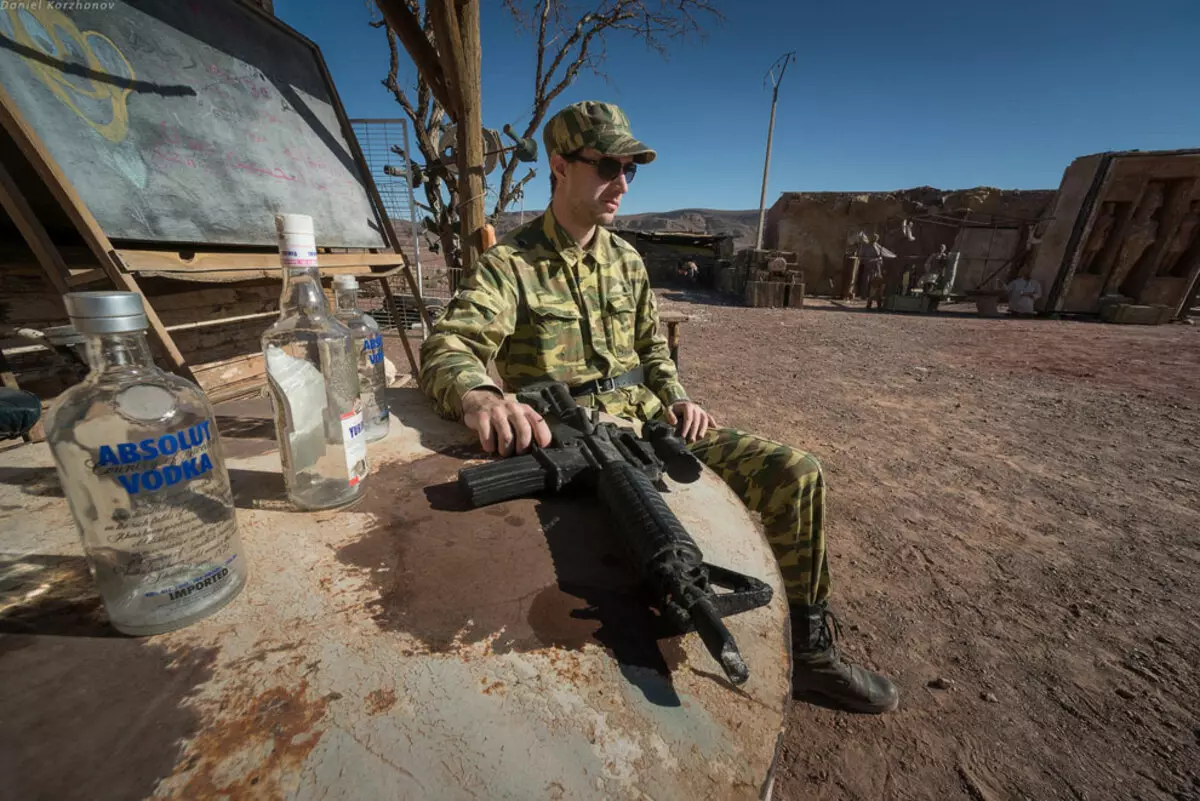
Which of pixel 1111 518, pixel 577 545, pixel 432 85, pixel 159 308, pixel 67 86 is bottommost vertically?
pixel 1111 518

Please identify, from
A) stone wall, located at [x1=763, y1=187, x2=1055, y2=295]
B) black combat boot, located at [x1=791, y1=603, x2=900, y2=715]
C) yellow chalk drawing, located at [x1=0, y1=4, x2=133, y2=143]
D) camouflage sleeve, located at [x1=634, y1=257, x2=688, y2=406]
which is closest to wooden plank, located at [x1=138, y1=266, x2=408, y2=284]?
yellow chalk drawing, located at [x1=0, y1=4, x2=133, y2=143]

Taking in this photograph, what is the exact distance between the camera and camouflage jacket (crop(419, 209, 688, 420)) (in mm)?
2088

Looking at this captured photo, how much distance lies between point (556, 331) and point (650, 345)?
536 millimetres

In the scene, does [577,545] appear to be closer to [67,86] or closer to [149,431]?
[149,431]

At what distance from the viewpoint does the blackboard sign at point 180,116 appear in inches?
83.2

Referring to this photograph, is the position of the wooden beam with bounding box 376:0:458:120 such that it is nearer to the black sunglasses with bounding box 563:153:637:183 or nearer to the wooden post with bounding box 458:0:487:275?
the wooden post with bounding box 458:0:487:275

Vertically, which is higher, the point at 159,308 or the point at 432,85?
the point at 432,85

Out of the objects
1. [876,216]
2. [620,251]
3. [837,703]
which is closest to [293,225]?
[620,251]

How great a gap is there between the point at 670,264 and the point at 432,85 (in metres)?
15.6

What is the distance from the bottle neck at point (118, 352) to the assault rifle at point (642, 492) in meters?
0.61

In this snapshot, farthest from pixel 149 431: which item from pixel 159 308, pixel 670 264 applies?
pixel 670 264

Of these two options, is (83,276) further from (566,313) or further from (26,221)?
(566,313)

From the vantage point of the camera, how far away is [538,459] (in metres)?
1.27

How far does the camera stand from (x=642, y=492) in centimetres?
106
